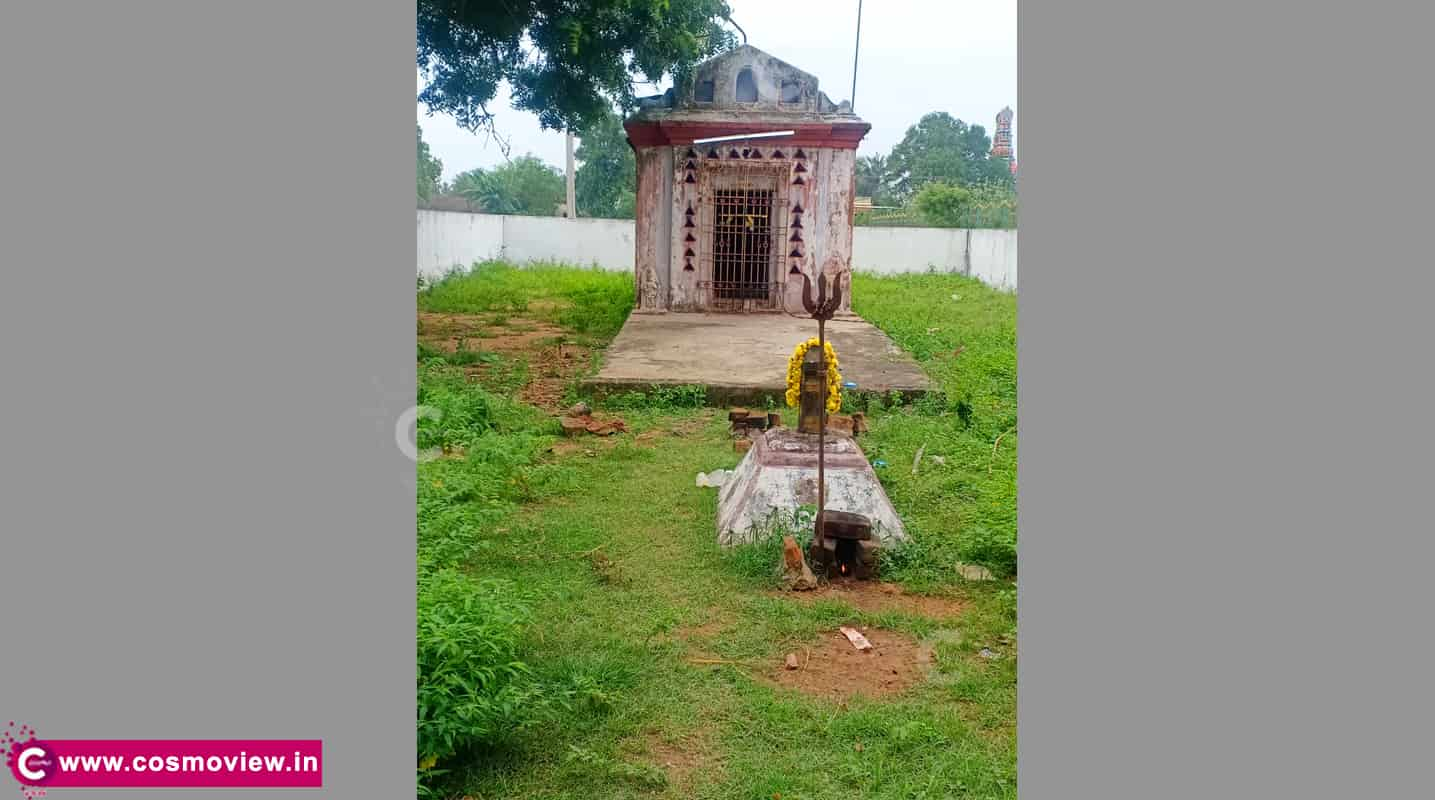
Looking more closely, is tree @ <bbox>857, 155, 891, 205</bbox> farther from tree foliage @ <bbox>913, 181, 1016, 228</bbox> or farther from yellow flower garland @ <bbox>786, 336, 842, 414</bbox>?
yellow flower garland @ <bbox>786, 336, 842, 414</bbox>

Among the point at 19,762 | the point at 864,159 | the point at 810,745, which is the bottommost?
the point at 810,745

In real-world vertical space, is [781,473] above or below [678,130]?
below

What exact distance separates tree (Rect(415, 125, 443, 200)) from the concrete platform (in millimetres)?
9268

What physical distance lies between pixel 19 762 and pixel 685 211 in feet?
40.8

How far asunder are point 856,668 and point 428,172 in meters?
20.1

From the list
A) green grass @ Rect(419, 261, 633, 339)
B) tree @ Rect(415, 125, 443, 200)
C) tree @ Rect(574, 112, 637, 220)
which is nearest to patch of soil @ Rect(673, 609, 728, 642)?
green grass @ Rect(419, 261, 633, 339)

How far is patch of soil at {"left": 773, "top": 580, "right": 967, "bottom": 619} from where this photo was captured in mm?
4547

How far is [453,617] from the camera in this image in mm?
3219

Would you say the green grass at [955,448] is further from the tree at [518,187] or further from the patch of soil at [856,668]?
the tree at [518,187]

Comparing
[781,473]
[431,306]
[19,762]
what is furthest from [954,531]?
[431,306]

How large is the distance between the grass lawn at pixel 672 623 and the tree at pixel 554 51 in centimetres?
415

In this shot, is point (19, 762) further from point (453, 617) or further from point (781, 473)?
point (781, 473)

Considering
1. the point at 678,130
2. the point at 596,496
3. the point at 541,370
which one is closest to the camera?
the point at 596,496

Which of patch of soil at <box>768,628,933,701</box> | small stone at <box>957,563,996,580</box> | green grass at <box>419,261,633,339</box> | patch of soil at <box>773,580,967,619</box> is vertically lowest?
patch of soil at <box>768,628,933,701</box>
